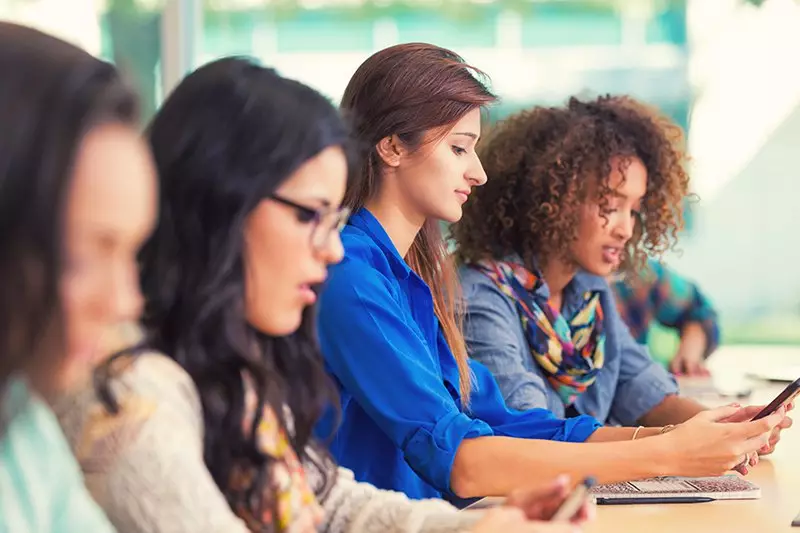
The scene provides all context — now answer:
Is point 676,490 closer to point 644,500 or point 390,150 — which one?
point 644,500

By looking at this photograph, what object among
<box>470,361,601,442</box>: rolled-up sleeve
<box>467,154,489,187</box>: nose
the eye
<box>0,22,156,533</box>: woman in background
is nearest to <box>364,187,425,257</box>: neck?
<box>467,154,489,187</box>: nose

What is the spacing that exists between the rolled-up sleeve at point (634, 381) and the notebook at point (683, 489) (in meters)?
0.76

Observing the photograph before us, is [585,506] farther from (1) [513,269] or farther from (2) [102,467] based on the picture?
(1) [513,269]

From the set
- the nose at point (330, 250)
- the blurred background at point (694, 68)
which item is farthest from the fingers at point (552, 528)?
the blurred background at point (694, 68)

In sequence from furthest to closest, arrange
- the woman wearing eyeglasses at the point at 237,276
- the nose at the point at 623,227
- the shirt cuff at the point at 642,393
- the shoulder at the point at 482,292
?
the shirt cuff at the point at 642,393 < the nose at the point at 623,227 < the shoulder at the point at 482,292 < the woman wearing eyeglasses at the point at 237,276

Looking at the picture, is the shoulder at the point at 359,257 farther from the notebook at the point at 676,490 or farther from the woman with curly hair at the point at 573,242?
the woman with curly hair at the point at 573,242

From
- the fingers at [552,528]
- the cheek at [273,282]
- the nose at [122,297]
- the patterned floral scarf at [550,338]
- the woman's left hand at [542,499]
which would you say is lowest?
the patterned floral scarf at [550,338]

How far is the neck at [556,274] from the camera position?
8.19 ft

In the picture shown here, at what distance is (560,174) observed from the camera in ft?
8.00

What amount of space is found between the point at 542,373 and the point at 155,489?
155cm

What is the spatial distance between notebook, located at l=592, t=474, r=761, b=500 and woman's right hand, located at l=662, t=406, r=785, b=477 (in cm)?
4

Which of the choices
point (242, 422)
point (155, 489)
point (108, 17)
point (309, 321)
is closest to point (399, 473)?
point (309, 321)

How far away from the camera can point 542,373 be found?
241cm

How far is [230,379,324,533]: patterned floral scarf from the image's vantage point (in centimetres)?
113
